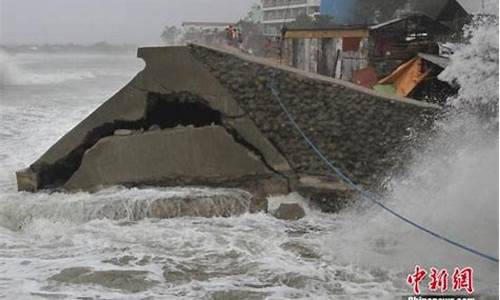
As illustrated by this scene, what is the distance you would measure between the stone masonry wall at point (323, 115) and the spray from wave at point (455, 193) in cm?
45

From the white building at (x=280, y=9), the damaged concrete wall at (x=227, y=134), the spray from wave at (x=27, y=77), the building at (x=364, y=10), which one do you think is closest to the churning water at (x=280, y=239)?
the damaged concrete wall at (x=227, y=134)

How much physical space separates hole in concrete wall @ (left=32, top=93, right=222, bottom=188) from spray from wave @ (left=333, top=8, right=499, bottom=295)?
111 inches

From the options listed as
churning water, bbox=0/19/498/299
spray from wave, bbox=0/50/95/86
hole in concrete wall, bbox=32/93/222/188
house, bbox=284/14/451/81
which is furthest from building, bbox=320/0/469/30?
churning water, bbox=0/19/498/299

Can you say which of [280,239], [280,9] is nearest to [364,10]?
[280,9]

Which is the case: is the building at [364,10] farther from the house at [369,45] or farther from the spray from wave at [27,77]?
the house at [369,45]

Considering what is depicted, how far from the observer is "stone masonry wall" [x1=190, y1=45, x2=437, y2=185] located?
761 cm

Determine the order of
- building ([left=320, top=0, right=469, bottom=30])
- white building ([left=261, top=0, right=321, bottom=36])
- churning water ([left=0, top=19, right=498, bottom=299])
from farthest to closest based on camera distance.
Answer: white building ([left=261, top=0, right=321, bottom=36]), building ([left=320, top=0, right=469, bottom=30]), churning water ([left=0, top=19, right=498, bottom=299])

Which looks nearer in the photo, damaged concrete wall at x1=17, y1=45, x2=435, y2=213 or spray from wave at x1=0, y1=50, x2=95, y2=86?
damaged concrete wall at x1=17, y1=45, x2=435, y2=213

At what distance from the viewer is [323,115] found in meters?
7.88

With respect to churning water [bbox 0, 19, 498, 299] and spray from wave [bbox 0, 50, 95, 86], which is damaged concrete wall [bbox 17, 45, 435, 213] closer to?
churning water [bbox 0, 19, 498, 299]

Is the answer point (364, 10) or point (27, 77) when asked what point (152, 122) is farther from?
point (364, 10)

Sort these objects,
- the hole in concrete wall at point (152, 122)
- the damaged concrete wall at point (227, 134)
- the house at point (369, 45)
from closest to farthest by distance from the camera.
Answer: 1. the damaged concrete wall at point (227, 134)
2. the hole in concrete wall at point (152, 122)
3. the house at point (369, 45)

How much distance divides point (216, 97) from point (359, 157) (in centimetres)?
218

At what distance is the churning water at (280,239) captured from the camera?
17.0ft
